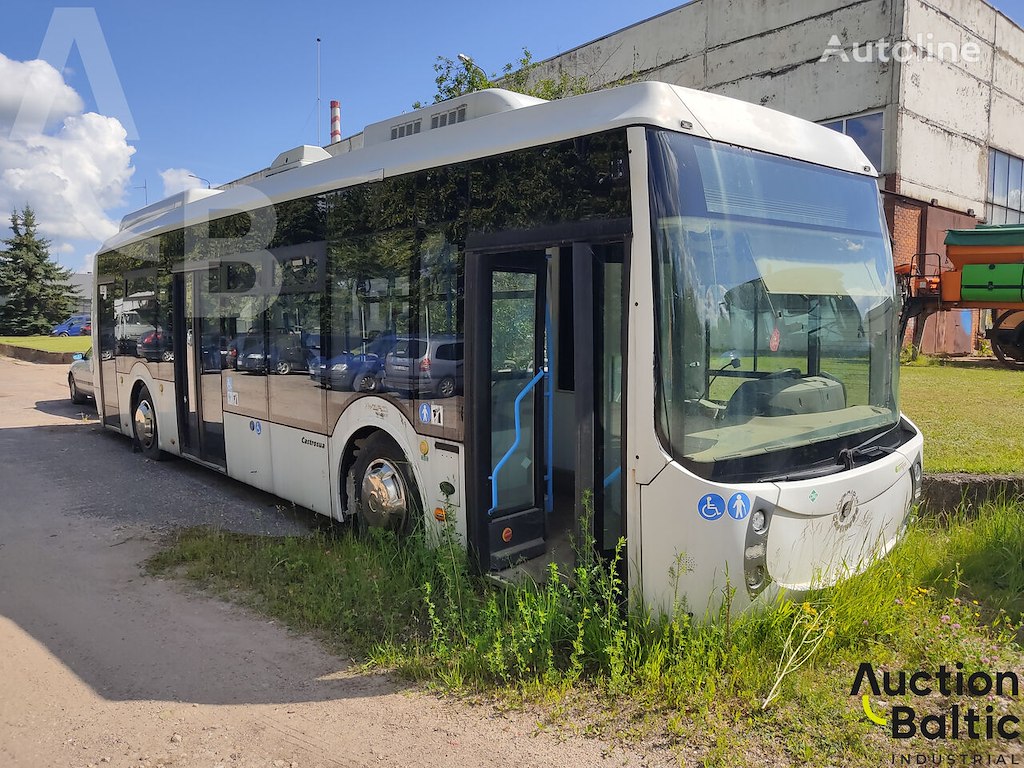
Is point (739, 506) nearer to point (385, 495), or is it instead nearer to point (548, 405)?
point (548, 405)

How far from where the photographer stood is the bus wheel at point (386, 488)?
5465 millimetres

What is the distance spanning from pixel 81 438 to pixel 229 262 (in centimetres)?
601

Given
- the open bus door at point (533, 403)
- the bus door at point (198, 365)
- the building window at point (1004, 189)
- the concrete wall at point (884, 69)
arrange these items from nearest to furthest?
1. the open bus door at point (533, 403)
2. the bus door at point (198, 365)
3. the concrete wall at point (884, 69)
4. the building window at point (1004, 189)

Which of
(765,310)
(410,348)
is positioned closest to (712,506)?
(765,310)

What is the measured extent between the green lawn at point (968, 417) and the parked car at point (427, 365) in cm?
450

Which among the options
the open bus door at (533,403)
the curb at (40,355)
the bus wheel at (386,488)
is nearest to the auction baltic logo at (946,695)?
the open bus door at (533,403)

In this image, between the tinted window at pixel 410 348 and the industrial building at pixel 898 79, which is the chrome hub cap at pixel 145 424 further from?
the industrial building at pixel 898 79

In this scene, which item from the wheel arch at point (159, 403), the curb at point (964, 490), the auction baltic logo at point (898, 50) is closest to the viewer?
the curb at point (964, 490)

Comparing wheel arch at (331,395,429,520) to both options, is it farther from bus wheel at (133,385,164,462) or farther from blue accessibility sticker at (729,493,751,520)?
bus wheel at (133,385,164,462)

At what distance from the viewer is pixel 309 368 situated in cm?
639

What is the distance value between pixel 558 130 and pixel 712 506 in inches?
84.7

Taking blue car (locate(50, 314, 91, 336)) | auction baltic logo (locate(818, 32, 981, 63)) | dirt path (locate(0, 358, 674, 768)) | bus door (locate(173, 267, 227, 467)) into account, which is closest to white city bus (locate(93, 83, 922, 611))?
dirt path (locate(0, 358, 674, 768))

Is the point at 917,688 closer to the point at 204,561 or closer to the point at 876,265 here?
the point at 876,265

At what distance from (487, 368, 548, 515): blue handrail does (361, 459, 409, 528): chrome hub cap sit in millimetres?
909
